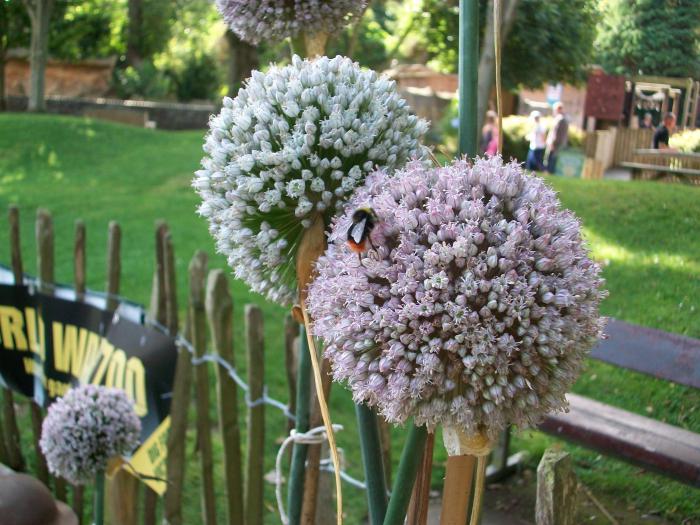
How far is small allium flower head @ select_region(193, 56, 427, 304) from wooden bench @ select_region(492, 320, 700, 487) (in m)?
0.64

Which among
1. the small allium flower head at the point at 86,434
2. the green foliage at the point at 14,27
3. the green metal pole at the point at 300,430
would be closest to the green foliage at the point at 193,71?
the green foliage at the point at 14,27

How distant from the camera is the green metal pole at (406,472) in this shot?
1.87 ft

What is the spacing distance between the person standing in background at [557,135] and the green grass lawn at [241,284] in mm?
73

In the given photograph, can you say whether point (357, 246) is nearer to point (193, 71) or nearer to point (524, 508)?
point (524, 508)

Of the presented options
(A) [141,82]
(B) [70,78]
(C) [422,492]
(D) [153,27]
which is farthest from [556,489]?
(A) [141,82]

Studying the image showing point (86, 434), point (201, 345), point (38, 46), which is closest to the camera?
point (86, 434)

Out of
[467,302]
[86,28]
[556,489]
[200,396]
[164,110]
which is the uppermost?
[86,28]

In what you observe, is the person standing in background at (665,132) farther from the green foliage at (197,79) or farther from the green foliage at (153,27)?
the green foliage at (197,79)

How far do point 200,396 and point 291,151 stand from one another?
1669 millimetres

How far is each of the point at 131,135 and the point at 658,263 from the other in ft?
22.8

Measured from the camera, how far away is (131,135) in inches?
292

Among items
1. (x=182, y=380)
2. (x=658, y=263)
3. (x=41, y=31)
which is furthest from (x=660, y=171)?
(x=41, y=31)

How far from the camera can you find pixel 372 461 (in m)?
0.66

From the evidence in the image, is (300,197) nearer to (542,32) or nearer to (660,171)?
(660,171)
